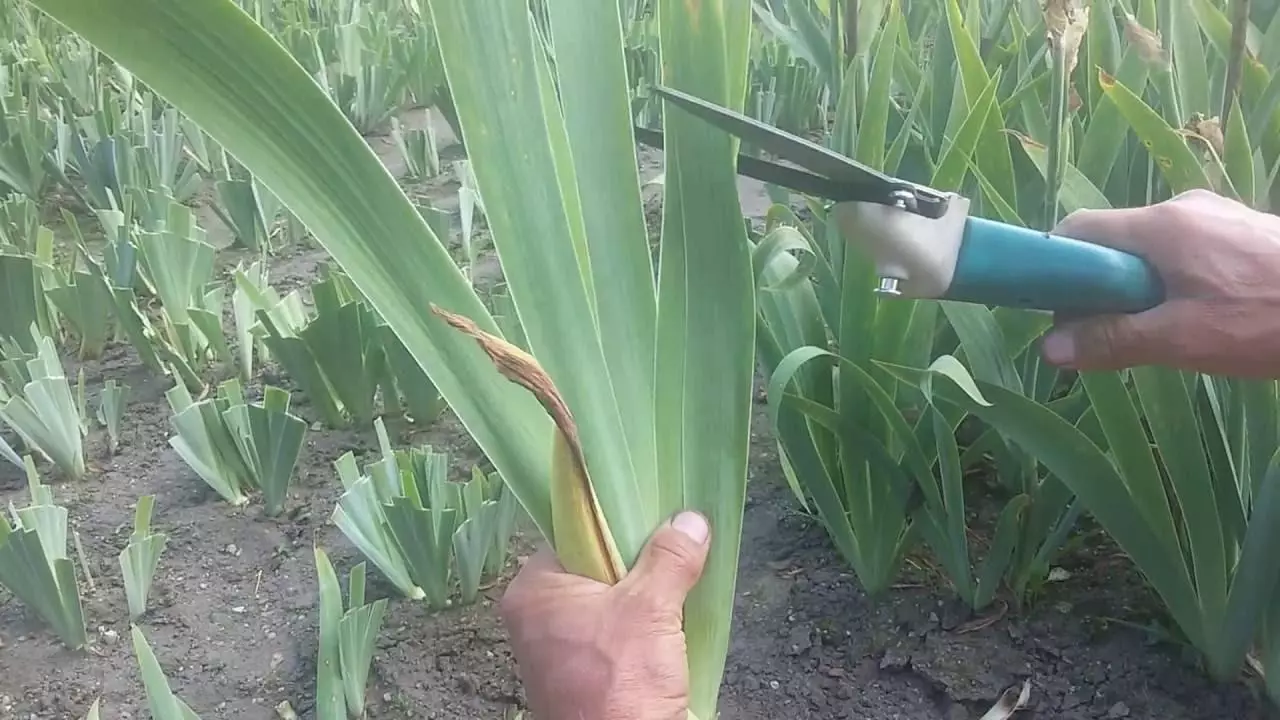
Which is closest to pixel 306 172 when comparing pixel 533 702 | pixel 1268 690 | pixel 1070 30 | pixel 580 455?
pixel 580 455

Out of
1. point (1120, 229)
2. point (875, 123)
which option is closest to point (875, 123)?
point (875, 123)

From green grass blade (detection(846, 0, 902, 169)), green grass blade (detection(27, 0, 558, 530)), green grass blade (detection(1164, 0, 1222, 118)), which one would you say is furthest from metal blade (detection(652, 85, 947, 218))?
green grass blade (detection(1164, 0, 1222, 118))

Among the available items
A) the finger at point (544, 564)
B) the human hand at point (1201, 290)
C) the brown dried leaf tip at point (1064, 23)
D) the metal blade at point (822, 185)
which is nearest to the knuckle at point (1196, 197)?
the human hand at point (1201, 290)

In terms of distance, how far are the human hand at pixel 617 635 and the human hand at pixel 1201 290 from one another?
29cm

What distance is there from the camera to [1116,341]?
0.62m

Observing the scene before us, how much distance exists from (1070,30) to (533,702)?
58 cm

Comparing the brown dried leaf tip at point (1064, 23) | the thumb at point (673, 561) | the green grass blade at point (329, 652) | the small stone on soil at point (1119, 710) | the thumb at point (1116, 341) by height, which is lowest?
the small stone on soil at point (1119, 710)

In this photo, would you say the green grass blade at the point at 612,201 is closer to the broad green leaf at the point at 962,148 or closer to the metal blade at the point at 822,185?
the metal blade at the point at 822,185

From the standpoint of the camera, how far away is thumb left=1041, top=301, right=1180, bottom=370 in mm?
610

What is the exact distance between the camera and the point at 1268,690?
743 millimetres

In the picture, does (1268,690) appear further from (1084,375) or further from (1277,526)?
(1084,375)

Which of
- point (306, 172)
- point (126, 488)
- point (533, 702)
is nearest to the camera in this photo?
point (306, 172)

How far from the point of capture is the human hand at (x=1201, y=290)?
606 mm

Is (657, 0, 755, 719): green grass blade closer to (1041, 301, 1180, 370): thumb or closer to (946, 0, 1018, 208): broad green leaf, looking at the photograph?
(1041, 301, 1180, 370): thumb
